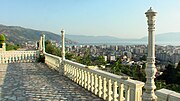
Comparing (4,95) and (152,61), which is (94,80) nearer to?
(4,95)

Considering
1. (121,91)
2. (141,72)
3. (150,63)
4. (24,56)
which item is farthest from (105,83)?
(24,56)

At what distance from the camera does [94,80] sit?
268 inches

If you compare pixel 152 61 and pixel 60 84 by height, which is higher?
pixel 152 61

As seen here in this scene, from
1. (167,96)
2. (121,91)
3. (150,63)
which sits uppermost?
(150,63)

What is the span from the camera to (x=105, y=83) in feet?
19.8

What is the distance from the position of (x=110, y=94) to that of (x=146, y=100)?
2239mm

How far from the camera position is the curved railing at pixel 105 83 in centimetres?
446

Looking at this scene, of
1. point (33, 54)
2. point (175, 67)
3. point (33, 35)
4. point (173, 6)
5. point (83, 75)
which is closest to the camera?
point (173, 6)

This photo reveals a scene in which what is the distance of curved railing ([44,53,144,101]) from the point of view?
4465 millimetres

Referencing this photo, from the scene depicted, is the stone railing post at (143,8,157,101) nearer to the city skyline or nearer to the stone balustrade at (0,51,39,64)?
the city skyline

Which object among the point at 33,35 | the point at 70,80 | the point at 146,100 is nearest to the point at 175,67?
the point at 70,80

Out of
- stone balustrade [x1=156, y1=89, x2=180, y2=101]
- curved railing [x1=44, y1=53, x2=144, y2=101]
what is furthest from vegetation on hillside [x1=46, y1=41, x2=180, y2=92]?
stone balustrade [x1=156, y1=89, x2=180, y2=101]

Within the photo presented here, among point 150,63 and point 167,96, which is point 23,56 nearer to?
point 150,63

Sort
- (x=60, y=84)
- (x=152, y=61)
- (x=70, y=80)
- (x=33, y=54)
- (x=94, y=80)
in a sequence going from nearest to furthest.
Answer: (x=152, y=61) < (x=94, y=80) < (x=60, y=84) < (x=70, y=80) < (x=33, y=54)
